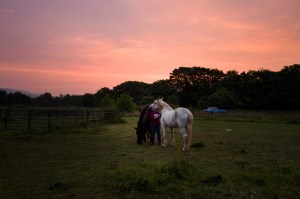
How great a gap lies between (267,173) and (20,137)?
12482 mm

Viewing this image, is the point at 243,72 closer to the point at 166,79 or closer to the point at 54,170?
the point at 166,79

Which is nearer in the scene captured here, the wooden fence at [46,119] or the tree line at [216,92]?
the wooden fence at [46,119]

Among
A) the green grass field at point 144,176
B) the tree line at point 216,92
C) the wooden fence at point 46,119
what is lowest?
the green grass field at point 144,176

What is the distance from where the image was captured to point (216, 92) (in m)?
73.1

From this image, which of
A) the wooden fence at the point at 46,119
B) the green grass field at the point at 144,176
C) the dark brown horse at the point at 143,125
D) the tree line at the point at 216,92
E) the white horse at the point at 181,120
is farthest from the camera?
the tree line at the point at 216,92

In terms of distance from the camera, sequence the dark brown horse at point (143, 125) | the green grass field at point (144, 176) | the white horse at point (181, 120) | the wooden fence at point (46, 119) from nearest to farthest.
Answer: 1. the green grass field at point (144, 176)
2. the white horse at point (181, 120)
3. the dark brown horse at point (143, 125)
4. the wooden fence at point (46, 119)

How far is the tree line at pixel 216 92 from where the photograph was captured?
59.7 metres

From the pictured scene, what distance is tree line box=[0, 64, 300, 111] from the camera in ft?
196

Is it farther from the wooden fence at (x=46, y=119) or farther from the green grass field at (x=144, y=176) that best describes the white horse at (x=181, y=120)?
the wooden fence at (x=46, y=119)

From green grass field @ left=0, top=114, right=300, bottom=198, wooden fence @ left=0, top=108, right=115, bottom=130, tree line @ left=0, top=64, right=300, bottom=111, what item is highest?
tree line @ left=0, top=64, right=300, bottom=111

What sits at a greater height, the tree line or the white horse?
the tree line

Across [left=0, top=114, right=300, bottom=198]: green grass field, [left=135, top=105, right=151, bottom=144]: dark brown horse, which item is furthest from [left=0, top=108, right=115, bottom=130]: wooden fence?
[left=0, top=114, right=300, bottom=198]: green grass field

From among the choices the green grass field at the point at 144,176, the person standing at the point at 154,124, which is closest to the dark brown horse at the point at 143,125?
the person standing at the point at 154,124

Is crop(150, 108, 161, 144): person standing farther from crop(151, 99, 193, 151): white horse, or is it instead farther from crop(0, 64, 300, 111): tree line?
crop(0, 64, 300, 111): tree line
